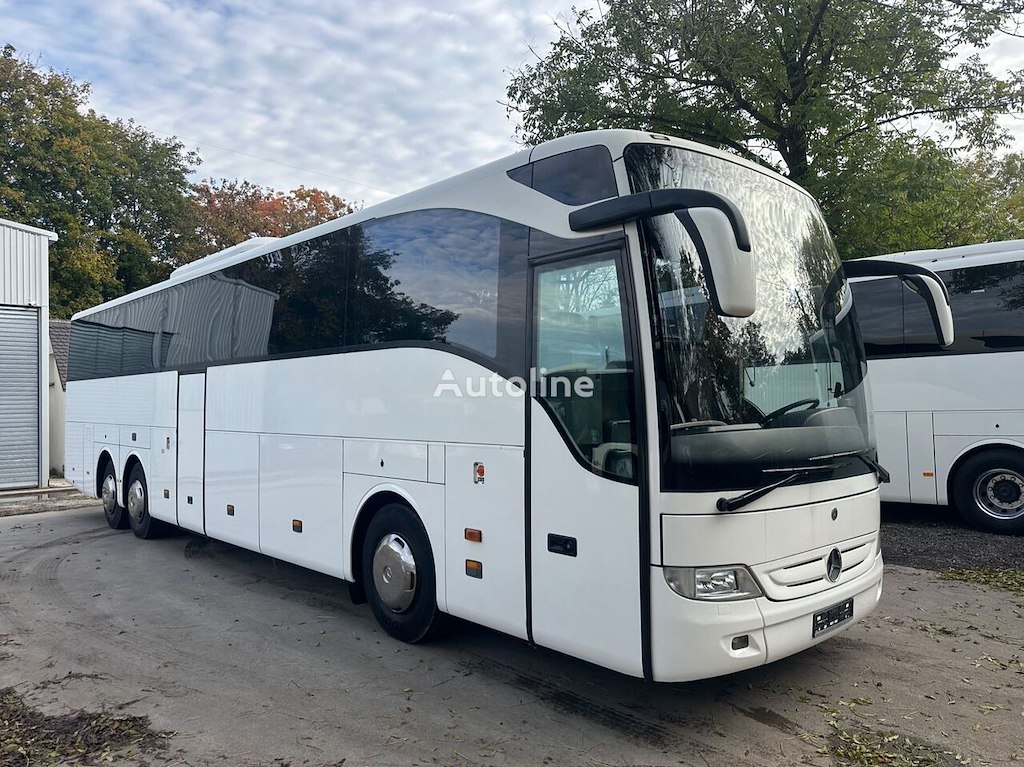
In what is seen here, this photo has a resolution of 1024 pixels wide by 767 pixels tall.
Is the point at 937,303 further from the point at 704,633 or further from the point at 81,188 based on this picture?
the point at 81,188

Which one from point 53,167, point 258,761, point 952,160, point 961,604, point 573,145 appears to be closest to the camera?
point 258,761

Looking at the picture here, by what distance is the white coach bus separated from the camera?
4.07 m

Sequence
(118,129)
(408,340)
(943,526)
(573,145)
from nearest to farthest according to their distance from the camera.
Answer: (573,145) → (408,340) → (943,526) → (118,129)

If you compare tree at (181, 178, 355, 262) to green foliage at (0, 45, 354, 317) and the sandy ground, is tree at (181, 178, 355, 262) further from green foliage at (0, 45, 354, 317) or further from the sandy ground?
the sandy ground

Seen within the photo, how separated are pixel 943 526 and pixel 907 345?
2480mm

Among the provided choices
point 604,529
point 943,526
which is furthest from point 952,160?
point 604,529

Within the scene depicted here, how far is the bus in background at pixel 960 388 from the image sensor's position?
9633 mm

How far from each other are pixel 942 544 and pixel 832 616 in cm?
567

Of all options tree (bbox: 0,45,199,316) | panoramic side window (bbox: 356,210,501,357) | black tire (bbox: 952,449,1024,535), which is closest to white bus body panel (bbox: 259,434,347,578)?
panoramic side window (bbox: 356,210,501,357)

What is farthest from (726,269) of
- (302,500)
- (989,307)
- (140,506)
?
(140,506)

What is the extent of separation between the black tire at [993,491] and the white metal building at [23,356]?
18.1 meters

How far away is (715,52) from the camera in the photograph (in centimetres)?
1326

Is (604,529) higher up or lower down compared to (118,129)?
lower down

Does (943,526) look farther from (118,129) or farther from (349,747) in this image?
(118,129)
